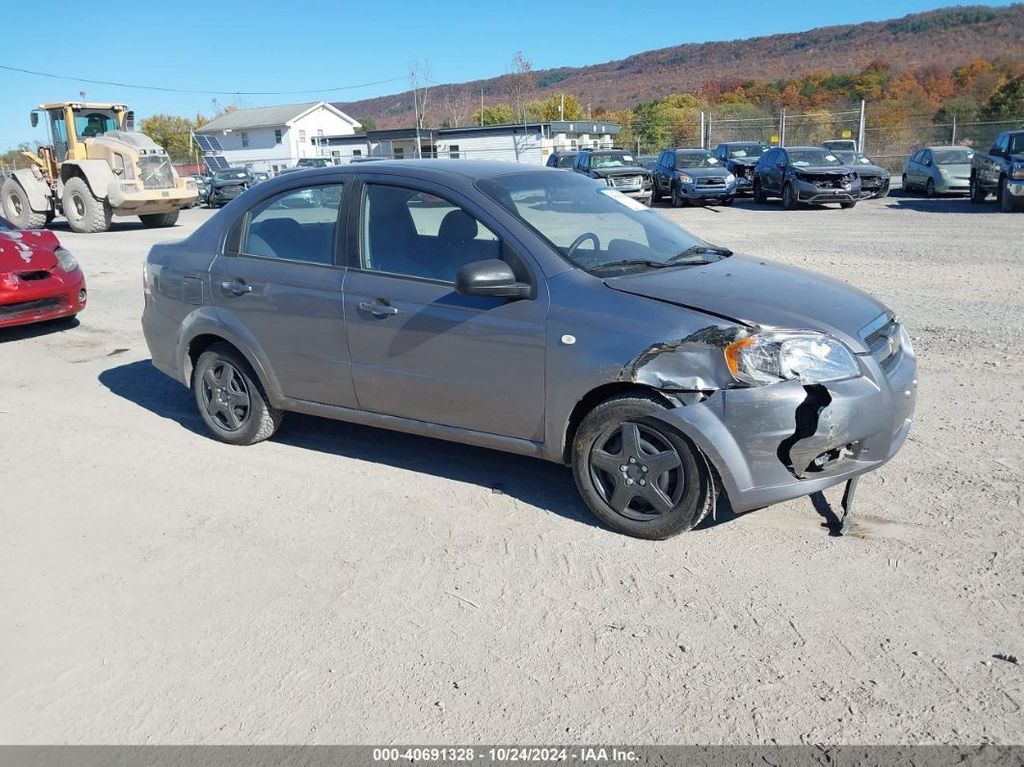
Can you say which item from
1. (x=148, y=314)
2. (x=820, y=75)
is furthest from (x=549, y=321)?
(x=820, y=75)

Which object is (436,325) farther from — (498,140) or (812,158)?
(498,140)

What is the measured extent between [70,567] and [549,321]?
260 centimetres

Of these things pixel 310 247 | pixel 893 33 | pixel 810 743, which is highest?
pixel 893 33

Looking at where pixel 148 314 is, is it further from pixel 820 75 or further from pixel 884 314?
pixel 820 75

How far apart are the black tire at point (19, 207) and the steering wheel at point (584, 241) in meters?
24.8

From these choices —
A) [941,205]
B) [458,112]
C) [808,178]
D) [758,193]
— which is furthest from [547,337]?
[458,112]

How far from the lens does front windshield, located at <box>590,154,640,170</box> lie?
25.8 meters

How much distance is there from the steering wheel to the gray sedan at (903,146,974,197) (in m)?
22.0

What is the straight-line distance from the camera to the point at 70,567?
414 centimetres

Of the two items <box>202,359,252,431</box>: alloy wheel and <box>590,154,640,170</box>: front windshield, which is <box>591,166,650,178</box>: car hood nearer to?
<box>590,154,640,170</box>: front windshield

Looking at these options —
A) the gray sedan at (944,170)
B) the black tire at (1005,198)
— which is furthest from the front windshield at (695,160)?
the black tire at (1005,198)

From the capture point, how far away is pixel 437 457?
5.34 meters

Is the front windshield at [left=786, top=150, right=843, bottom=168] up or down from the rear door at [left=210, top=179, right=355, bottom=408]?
up

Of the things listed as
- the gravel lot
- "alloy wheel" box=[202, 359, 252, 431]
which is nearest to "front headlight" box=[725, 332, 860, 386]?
the gravel lot
